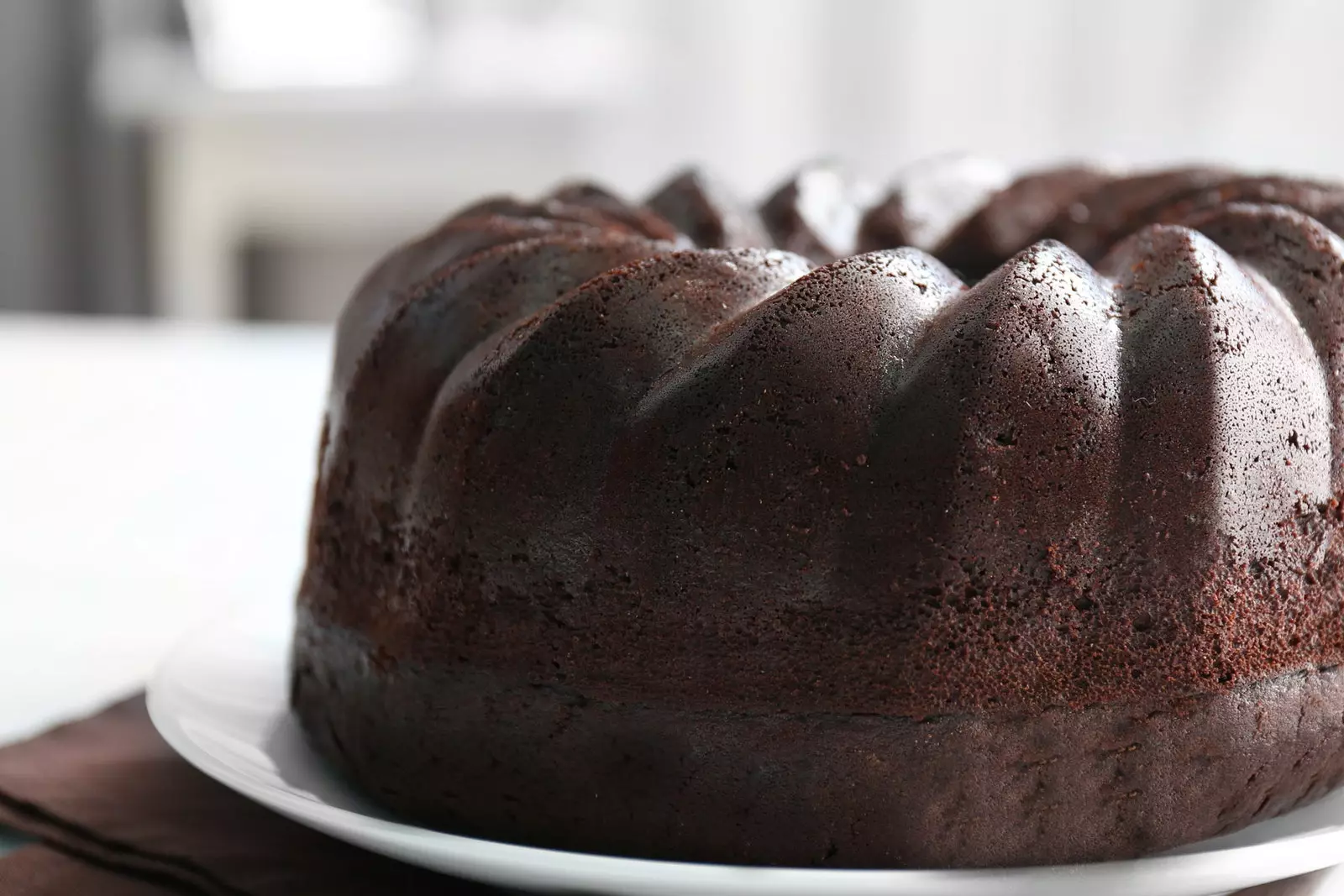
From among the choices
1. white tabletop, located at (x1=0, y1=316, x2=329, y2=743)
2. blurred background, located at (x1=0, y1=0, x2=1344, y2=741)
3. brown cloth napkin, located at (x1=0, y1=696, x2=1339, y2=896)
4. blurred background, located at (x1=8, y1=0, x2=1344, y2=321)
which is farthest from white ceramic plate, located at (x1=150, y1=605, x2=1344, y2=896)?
blurred background, located at (x1=8, y1=0, x2=1344, y2=321)

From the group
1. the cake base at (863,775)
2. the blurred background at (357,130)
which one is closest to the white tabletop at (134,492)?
the blurred background at (357,130)

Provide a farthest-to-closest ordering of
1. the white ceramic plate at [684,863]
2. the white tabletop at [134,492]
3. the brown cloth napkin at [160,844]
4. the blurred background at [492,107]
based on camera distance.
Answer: the blurred background at [492,107], the white tabletop at [134,492], the brown cloth napkin at [160,844], the white ceramic plate at [684,863]

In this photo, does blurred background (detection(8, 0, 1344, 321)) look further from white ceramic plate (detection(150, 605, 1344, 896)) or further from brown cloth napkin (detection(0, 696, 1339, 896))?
brown cloth napkin (detection(0, 696, 1339, 896))

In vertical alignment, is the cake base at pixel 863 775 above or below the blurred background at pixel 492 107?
above

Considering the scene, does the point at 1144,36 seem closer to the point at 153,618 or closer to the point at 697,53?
the point at 697,53

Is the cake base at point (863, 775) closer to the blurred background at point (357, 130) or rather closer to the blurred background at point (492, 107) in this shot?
the blurred background at point (357, 130)

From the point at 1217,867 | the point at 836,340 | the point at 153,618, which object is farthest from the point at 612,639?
the point at 153,618
